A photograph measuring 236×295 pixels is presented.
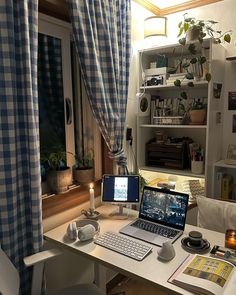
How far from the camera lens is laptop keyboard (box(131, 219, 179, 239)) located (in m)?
1.53

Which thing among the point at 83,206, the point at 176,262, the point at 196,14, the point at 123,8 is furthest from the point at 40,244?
the point at 196,14

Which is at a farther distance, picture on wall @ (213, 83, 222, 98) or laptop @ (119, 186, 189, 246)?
picture on wall @ (213, 83, 222, 98)

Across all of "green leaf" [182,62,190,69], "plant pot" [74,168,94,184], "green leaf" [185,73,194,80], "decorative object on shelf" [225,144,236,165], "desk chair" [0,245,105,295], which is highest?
"green leaf" [182,62,190,69]

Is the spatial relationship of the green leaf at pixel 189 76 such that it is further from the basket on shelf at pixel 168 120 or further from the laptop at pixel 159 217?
the laptop at pixel 159 217

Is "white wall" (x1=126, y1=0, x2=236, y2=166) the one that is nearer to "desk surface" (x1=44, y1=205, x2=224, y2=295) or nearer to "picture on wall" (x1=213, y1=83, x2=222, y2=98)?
"picture on wall" (x1=213, y1=83, x2=222, y2=98)

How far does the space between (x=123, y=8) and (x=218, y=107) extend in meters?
1.19

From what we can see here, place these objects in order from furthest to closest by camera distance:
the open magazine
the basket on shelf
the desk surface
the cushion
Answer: the basket on shelf < the cushion < the desk surface < the open magazine

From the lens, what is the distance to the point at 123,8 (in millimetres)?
2021

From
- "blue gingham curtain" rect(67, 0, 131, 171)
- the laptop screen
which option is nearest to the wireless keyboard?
the laptop screen

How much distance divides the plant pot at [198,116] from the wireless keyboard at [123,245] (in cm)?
129

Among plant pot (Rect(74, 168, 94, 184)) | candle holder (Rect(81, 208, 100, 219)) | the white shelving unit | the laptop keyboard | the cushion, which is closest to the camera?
the laptop keyboard

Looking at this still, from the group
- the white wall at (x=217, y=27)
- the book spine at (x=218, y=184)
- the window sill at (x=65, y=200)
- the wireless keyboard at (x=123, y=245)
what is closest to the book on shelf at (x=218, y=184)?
the book spine at (x=218, y=184)

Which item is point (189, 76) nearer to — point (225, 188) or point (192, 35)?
point (192, 35)

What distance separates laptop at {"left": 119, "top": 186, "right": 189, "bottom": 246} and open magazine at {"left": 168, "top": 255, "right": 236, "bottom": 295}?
10.1 inches
